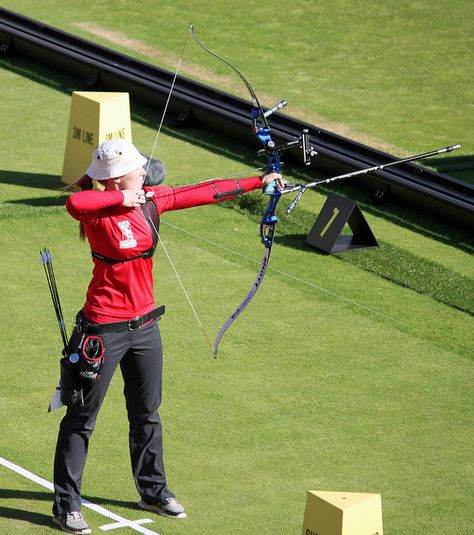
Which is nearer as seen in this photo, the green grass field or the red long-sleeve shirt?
the red long-sleeve shirt

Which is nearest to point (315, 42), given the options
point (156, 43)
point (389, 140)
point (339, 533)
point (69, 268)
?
point (156, 43)

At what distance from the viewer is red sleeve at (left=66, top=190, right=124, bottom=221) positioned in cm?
658

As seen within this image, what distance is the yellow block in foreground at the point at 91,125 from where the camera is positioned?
13.1 meters

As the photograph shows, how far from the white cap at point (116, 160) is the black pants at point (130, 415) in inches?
34.8

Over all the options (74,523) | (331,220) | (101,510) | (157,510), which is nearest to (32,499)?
(101,510)

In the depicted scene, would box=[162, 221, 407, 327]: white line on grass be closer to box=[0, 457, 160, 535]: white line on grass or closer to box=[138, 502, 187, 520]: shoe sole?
box=[138, 502, 187, 520]: shoe sole

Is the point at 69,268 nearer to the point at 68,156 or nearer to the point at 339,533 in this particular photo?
the point at 68,156

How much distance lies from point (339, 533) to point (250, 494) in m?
1.52

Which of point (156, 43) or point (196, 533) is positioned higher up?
point (156, 43)

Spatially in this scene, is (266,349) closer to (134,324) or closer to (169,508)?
(169,508)

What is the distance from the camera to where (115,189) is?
6.79 m

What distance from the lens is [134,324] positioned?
22.4 feet

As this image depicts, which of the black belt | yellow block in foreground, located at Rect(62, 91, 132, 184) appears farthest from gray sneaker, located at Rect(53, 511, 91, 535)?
yellow block in foreground, located at Rect(62, 91, 132, 184)

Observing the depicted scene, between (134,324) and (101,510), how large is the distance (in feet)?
4.01
